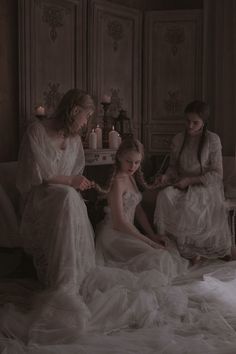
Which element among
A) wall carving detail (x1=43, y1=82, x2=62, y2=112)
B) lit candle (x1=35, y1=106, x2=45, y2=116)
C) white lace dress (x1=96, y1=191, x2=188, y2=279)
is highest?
wall carving detail (x1=43, y1=82, x2=62, y2=112)

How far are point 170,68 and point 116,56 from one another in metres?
0.58

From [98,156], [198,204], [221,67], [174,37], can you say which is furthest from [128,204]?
[174,37]

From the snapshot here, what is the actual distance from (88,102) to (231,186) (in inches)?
69.6

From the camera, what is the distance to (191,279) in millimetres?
3576

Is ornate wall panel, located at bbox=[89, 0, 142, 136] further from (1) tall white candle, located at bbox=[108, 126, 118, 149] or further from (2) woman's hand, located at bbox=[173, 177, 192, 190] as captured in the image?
(2) woman's hand, located at bbox=[173, 177, 192, 190]

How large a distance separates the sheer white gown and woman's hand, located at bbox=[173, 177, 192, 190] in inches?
26.6

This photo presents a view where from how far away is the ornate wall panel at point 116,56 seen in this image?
4.92 m

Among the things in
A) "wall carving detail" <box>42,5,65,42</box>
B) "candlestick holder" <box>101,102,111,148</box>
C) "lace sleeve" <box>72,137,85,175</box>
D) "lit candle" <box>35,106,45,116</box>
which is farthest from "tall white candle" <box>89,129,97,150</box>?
"wall carving detail" <box>42,5,65,42</box>

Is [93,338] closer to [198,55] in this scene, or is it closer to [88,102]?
[88,102]

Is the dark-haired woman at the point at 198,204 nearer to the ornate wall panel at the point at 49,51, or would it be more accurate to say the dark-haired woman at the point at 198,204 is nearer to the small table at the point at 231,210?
the small table at the point at 231,210

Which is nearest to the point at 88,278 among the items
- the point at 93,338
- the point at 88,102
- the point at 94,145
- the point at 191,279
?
the point at 93,338

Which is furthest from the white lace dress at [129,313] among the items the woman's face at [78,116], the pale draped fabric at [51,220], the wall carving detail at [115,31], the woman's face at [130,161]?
the wall carving detail at [115,31]

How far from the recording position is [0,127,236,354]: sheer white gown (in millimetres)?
2510

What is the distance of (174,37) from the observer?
17.2 feet
